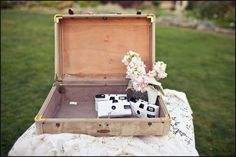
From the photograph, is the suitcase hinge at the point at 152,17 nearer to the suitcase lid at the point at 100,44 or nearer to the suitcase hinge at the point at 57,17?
the suitcase lid at the point at 100,44

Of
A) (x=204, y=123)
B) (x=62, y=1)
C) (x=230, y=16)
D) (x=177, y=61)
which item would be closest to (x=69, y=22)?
(x=204, y=123)

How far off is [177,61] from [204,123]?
7.66ft

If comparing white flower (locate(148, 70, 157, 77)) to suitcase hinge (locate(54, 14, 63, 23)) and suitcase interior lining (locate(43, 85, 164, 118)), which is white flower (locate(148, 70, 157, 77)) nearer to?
suitcase interior lining (locate(43, 85, 164, 118))

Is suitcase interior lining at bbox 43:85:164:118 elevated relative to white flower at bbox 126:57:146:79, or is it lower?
lower

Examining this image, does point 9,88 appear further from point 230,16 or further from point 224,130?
point 230,16

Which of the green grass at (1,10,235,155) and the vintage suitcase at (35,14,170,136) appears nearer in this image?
the vintage suitcase at (35,14,170,136)

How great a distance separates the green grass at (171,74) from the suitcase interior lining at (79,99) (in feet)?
4.61

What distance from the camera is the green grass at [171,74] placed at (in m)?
4.19

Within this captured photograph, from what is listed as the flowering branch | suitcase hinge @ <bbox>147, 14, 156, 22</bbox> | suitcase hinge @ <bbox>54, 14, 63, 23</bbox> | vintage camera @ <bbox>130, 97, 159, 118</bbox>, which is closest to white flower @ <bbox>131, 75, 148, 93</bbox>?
the flowering branch

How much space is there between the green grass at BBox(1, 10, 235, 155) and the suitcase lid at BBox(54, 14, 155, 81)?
62.2 inches

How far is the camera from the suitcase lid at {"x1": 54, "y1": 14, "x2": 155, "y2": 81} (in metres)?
2.63

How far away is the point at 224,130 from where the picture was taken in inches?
168

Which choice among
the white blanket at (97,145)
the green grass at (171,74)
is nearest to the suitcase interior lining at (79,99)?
the white blanket at (97,145)

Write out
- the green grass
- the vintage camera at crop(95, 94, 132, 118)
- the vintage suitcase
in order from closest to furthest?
1. the vintage camera at crop(95, 94, 132, 118)
2. the vintage suitcase
3. the green grass
